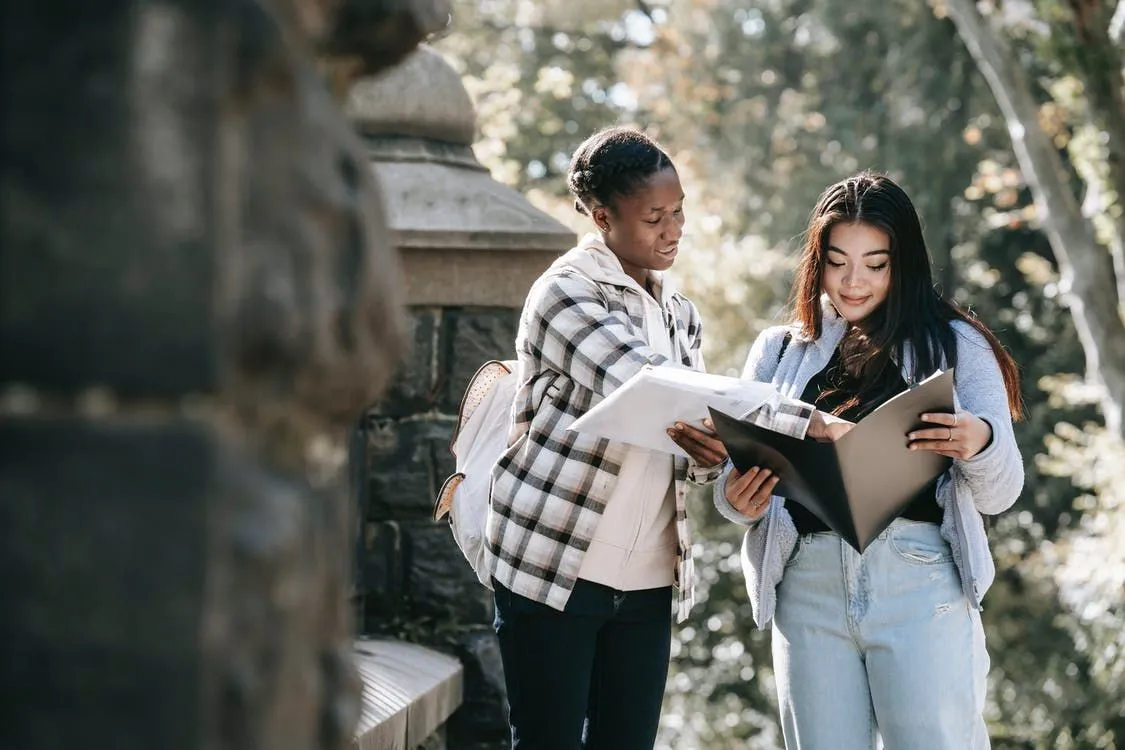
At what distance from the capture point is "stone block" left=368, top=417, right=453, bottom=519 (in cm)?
457

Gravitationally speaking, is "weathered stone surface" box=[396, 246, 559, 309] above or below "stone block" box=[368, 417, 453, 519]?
above

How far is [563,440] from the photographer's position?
9.86 ft

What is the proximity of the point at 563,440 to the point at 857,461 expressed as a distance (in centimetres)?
56

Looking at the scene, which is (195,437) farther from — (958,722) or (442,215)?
(442,215)

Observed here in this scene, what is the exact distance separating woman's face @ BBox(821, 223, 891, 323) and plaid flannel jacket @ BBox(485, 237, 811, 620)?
445 mm

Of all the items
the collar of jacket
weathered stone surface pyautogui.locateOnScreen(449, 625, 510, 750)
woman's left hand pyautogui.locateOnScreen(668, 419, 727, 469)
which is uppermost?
the collar of jacket

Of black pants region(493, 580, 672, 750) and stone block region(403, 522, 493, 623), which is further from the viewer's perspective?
stone block region(403, 522, 493, 623)

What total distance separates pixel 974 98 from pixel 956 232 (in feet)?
4.71

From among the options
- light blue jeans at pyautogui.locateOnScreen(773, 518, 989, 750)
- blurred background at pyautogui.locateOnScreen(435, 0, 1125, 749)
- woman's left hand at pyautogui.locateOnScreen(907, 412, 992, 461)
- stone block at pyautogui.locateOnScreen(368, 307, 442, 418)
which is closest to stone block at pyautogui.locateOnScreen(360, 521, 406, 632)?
stone block at pyautogui.locateOnScreen(368, 307, 442, 418)

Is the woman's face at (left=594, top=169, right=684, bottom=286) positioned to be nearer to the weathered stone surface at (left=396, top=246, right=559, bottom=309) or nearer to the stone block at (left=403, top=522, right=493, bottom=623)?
the weathered stone surface at (left=396, top=246, right=559, bottom=309)

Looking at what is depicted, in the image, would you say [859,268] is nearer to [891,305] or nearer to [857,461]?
[891,305]

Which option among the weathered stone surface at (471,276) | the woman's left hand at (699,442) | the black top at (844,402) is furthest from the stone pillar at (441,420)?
the woman's left hand at (699,442)

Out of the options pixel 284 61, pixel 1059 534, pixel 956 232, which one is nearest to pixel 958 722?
pixel 284 61

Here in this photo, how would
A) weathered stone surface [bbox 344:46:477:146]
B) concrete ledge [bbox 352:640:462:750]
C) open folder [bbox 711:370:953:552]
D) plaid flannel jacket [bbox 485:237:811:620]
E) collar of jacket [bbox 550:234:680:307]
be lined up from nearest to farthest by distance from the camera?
open folder [bbox 711:370:953:552], plaid flannel jacket [bbox 485:237:811:620], collar of jacket [bbox 550:234:680:307], concrete ledge [bbox 352:640:462:750], weathered stone surface [bbox 344:46:477:146]
